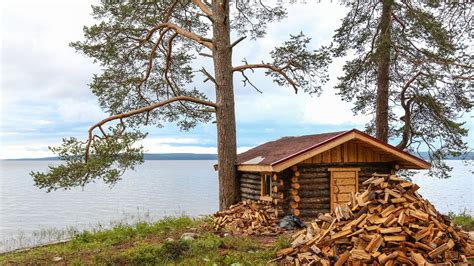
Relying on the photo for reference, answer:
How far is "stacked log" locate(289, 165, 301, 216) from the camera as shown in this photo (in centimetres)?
1452

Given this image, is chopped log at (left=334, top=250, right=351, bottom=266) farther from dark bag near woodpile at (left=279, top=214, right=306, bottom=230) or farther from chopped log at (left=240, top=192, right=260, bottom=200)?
chopped log at (left=240, top=192, right=260, bottom=200)

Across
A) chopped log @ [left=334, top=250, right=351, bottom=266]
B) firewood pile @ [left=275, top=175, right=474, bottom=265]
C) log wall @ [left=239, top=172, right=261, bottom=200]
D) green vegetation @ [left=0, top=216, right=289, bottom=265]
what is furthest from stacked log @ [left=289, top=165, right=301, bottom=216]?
chopped log @ [left=334, top=250, right=351, bottom=266]

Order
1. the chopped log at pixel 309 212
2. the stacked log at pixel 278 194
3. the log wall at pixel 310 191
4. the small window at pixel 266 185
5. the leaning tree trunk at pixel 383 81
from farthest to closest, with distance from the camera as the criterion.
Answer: the leaning tree trunk at pixel 383 81 < the small window at pixel 266 185 < the chopped log at pixel 309 212 < the log wall at pixel 310 191 < the stacked log at pixel 278 194

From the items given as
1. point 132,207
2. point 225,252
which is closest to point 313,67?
point 225,252

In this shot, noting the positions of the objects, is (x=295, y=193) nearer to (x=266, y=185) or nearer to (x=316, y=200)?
(x=316, y=200)

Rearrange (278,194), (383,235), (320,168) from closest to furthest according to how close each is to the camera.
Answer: (383,235) → (278,194) → (320,168)

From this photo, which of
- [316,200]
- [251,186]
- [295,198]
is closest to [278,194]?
[295,198]

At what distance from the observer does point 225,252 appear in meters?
10.5

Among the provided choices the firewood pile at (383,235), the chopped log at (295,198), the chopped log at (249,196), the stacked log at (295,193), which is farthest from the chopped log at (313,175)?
the firewood pile at (383,235)

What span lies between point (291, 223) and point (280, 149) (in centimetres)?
302

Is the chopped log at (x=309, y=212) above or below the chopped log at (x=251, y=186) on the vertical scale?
below

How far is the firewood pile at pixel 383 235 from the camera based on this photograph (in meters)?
9.23

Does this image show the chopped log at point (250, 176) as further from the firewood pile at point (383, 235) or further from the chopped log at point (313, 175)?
the firewood pile at point (383, 235)

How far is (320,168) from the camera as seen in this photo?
14.9 metres
